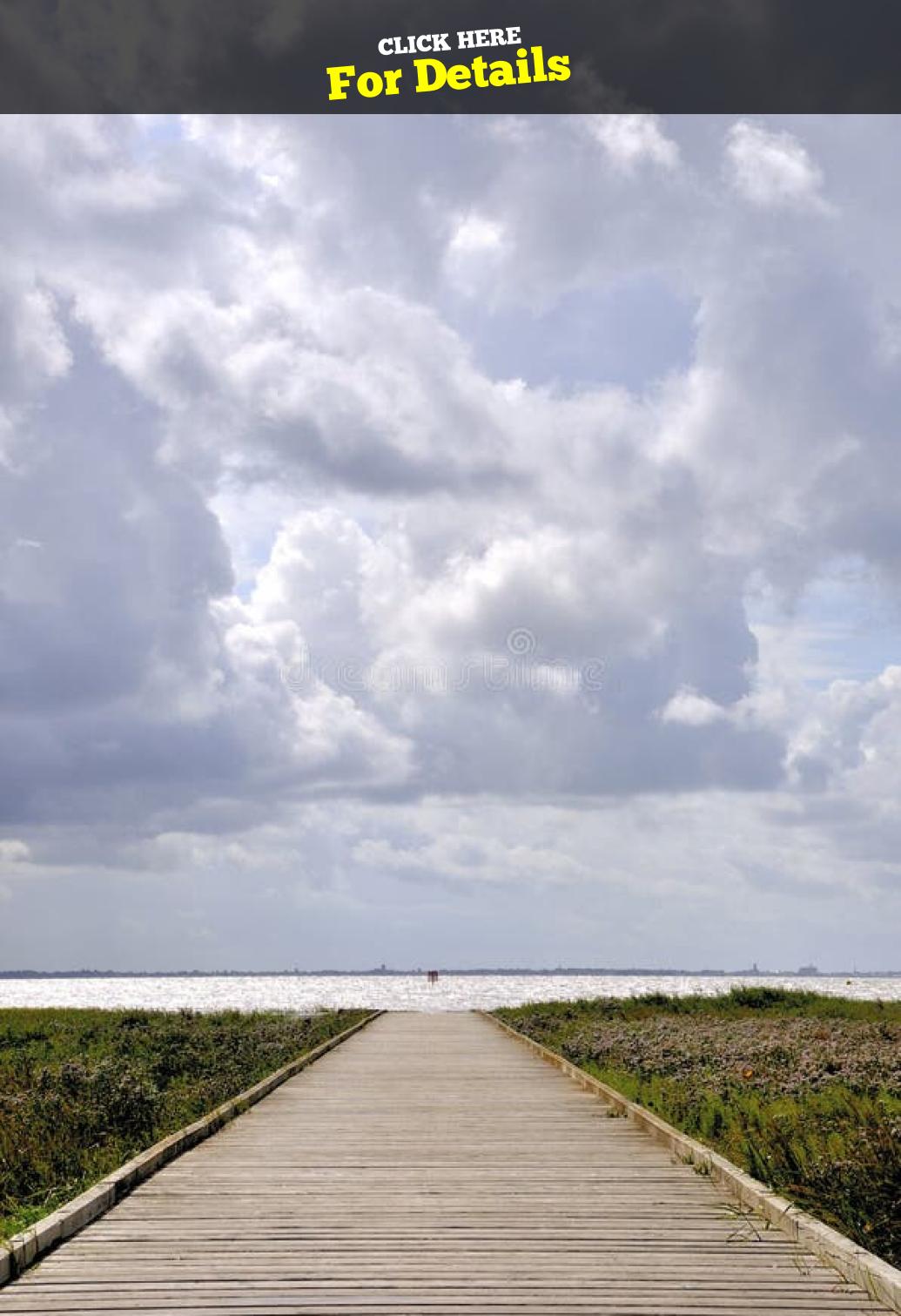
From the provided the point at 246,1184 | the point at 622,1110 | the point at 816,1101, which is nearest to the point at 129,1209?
the point at 246,1184

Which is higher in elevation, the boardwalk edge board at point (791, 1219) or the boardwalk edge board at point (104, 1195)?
the boardwalk edge board at point (104, 1195)

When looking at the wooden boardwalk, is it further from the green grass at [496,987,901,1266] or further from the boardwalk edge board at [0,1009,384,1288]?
the green grass at [496,987,901,1266]

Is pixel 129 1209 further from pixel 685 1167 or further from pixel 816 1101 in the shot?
pixel 816 1101

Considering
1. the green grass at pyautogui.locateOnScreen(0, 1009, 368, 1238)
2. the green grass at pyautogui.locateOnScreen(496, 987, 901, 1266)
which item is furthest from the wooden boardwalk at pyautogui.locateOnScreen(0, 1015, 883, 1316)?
the green grass at pyautogui.locateOnScreen(0, 1009, 368, 1238)

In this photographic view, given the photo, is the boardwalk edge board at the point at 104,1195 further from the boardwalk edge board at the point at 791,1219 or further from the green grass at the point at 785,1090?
the green grass at the point at 785,1090

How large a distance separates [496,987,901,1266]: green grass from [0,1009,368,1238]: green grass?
222 inches

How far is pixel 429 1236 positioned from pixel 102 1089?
27.0 feet

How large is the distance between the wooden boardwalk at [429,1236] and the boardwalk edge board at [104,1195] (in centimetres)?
12

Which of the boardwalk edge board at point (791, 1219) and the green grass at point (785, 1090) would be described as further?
the green grass at point (785, 1090)

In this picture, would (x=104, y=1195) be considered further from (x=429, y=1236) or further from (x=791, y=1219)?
(x=791, y=1219)

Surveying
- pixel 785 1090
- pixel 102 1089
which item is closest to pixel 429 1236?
pixel 102 1089

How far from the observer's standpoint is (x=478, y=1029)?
36.9 metres

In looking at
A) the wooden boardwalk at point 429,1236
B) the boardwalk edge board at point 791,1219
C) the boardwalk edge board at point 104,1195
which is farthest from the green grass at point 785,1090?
the boardwalk edge board at point 104,1195

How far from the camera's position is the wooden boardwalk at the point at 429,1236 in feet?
23.0
